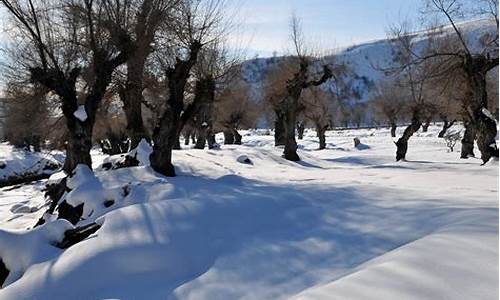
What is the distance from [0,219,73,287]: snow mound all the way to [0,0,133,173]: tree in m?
6.39

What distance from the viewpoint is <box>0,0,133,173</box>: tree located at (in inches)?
459

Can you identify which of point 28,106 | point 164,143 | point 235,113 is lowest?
point 164,143

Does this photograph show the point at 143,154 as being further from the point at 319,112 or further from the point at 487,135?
the point at 319,112

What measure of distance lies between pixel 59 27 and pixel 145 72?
3.91m

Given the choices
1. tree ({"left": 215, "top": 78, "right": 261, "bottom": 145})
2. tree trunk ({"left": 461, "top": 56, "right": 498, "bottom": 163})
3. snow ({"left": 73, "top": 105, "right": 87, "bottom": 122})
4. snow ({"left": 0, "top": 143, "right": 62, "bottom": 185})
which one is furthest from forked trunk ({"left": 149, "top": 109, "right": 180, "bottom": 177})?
tree ({"left": 215, "top": 78, "right": 261, "bottom": 145})

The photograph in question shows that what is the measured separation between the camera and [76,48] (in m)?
12.5

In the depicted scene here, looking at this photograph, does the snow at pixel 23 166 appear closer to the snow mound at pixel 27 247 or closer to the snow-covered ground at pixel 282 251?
the snow mound at pixel 27 247

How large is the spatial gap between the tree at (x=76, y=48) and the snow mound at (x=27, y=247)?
6.39 metres

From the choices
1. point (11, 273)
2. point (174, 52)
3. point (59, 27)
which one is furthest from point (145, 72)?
point (11, 273)

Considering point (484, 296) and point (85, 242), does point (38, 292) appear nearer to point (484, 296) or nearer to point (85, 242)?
point (85, 242)

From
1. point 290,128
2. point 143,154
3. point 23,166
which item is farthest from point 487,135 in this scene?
point 23,166

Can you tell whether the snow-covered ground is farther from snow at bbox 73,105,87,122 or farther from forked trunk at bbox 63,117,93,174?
forked trunk at bbox 63,117,93,174

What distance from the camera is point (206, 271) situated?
14.5ft

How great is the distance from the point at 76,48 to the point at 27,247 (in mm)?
8331
